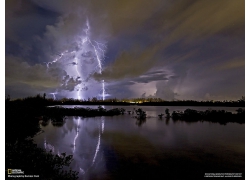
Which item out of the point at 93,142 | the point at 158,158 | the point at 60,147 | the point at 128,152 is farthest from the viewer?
the point at 93,142

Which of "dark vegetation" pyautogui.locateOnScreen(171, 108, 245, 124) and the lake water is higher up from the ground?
"dark vegetation" pyautogui.locateOnScreen(171, 108, 245, 124)

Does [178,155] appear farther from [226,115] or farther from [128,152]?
[226,115]

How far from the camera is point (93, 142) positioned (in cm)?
1022

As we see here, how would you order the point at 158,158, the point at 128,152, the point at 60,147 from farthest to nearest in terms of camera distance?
the point at 60,147 < the point at 128,152 < the point at 158,158

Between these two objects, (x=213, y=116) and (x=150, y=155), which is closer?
(x=150, y=155)

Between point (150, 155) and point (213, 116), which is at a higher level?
point (213, 116)

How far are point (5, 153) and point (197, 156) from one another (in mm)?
7328

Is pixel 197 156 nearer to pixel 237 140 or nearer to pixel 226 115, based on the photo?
pixel 237 140

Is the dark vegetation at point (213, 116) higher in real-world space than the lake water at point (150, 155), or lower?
higher

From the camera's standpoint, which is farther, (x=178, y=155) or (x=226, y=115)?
(x=226, y=115)

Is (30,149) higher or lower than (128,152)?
higher

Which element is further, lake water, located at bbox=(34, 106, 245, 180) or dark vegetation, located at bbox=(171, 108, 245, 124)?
dark vegetation, located at bbox=(171, 108, 245, 124)

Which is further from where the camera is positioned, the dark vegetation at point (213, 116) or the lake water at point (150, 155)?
the dark vegetation at point (213, 116)

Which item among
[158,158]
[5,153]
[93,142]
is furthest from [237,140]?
[5,153]
